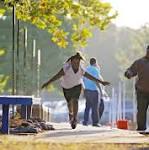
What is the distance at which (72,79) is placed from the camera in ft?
49.6

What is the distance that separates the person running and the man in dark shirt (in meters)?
0.73

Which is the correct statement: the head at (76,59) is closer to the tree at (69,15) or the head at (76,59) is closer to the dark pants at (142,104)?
the dark pants at (142,104)

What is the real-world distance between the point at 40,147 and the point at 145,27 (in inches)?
2942

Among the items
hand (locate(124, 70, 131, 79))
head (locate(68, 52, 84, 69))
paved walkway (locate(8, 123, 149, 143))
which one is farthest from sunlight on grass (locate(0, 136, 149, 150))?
head (locate(68, 52, 84, 69))

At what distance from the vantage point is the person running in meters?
15.0

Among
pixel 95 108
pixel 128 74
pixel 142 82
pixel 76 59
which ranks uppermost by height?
pixel 76 59

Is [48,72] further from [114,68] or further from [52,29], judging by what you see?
[114,68]

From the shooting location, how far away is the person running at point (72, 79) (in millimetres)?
15000

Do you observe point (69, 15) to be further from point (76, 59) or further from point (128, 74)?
point (128, 74)

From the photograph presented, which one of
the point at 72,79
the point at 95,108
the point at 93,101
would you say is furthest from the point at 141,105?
the point at 95,108

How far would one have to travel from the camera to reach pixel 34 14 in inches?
795

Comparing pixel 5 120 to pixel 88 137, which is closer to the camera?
pixel 88 137

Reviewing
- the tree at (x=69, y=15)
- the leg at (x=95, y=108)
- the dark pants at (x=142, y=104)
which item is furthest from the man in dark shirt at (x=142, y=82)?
the tree at (x=69, y=15)

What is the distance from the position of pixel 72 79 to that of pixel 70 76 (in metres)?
0.09
